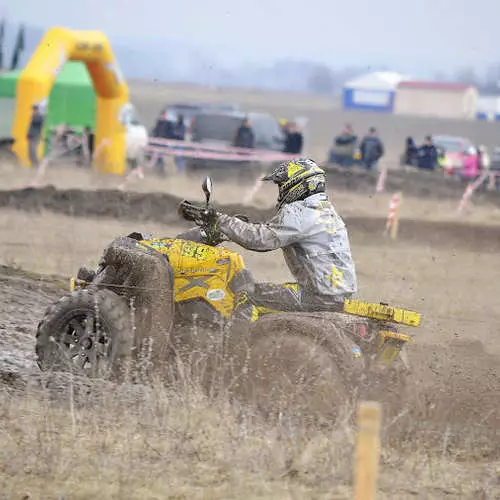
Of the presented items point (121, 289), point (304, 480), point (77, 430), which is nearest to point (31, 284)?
point (121, 289)

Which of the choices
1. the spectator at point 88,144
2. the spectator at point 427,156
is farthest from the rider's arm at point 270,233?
the spectator at point 427,156

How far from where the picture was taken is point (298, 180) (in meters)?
7.84

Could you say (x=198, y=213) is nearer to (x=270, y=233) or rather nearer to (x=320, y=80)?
(x=270, y=233)

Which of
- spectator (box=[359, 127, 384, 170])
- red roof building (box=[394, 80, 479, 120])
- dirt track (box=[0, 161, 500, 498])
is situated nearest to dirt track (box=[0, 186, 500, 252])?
dirt track (box=[0, 161, 500, 498])

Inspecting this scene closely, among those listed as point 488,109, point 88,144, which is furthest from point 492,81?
point 88,144

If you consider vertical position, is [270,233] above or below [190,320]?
above

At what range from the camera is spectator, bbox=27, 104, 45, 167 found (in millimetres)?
24562

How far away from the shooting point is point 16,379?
293 inches

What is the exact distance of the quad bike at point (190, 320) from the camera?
24.0 ft

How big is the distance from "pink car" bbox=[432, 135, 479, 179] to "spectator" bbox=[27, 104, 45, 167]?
12.2 metres

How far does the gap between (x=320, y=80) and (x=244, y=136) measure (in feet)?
260

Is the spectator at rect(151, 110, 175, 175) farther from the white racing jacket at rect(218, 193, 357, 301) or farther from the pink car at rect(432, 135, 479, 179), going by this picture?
the white racing jacket at rect(218, 193, 357, 301)

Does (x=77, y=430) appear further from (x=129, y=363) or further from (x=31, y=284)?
(x=31, y=284)

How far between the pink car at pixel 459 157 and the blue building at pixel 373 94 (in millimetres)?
34813
